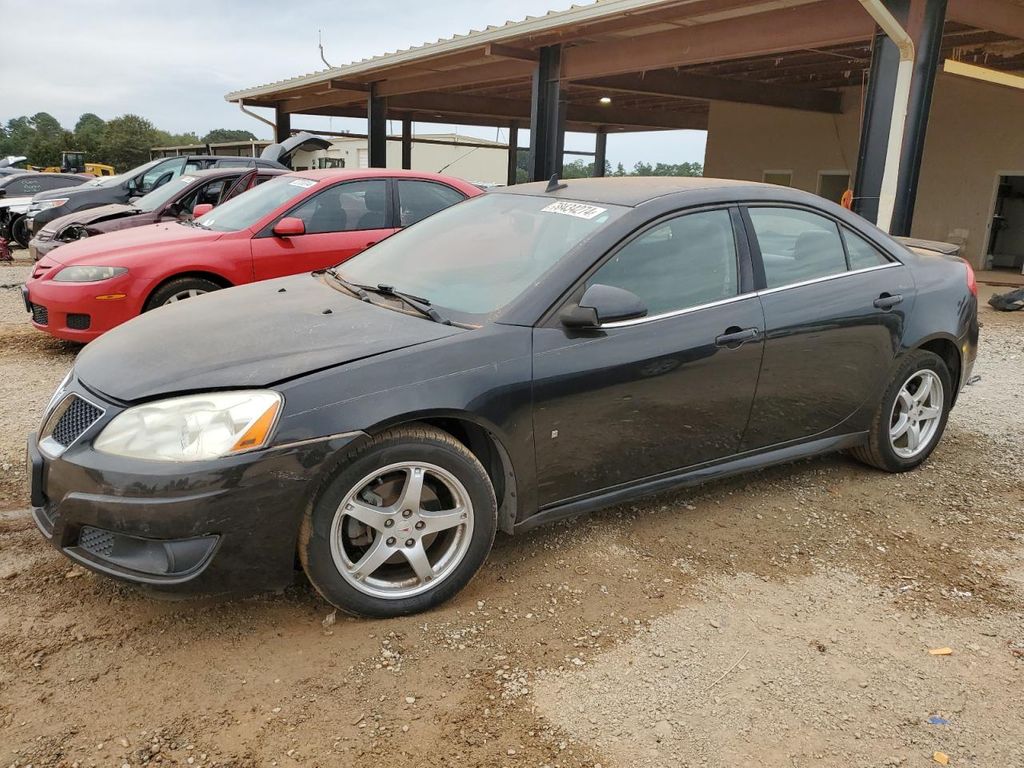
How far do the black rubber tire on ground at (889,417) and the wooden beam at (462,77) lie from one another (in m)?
9.85

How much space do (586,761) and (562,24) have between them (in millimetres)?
9774

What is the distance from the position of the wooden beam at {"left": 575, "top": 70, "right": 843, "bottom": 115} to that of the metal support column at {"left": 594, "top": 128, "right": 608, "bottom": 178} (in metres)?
10.1

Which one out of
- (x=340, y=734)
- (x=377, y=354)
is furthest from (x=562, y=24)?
(x=340, y=734)

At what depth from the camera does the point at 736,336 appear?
339 cm

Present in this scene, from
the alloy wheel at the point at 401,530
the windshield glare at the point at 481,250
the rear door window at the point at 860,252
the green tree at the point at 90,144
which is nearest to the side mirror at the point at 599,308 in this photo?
the windshield glare at the point at 481,250

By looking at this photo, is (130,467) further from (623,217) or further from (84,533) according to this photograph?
(623,217)

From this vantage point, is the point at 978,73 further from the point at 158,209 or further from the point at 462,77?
the point at 158,209

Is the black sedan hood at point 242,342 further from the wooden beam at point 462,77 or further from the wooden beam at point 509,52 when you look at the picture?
the wooden beam at point 462,77

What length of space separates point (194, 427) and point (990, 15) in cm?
1000

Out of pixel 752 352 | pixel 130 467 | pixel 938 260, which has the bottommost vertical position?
pixel 130 467

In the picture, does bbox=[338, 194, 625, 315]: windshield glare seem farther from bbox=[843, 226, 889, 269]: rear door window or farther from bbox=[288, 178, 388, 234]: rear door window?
bbox=[288, 178, 388, 234]: rear door window

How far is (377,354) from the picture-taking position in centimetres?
272

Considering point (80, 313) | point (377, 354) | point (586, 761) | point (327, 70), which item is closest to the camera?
point (586, 761)

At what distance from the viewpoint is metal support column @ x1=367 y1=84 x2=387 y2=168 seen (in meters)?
16.9
